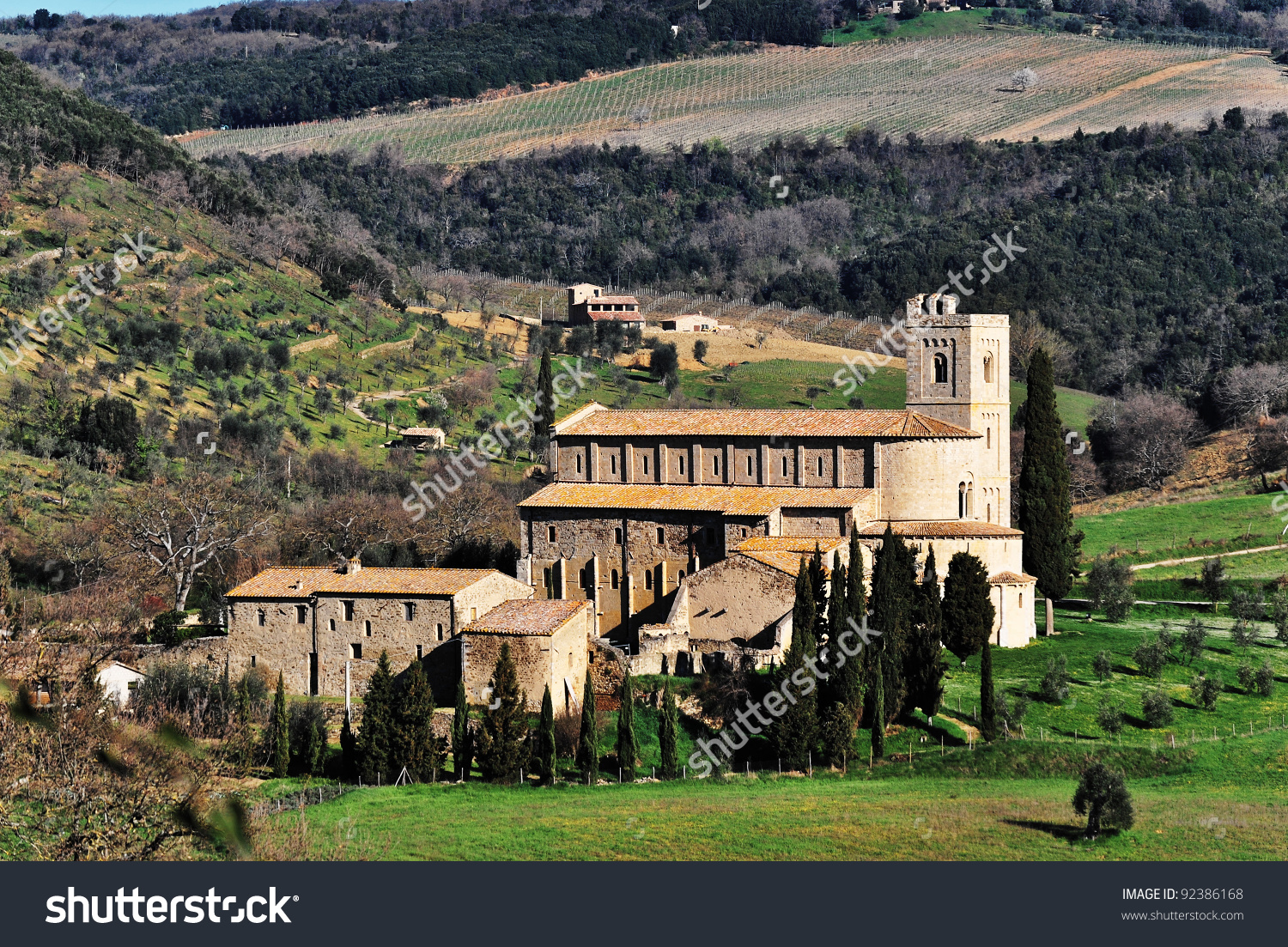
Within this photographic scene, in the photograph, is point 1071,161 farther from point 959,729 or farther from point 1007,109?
point 959,729

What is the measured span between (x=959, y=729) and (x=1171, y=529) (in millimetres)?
33449

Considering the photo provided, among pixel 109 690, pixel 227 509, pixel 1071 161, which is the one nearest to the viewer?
pixel 109 690

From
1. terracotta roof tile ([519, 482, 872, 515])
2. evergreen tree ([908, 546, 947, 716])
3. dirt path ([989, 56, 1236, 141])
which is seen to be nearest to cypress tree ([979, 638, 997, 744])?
evergreen tree ([908, 546, 947, 716])

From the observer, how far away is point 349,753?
39656mm

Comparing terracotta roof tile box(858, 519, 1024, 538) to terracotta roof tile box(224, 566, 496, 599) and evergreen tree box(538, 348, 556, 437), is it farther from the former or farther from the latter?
evergreen tree box(538, 348, 556, 437)

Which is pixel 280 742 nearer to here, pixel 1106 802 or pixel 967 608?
pixel 967 608

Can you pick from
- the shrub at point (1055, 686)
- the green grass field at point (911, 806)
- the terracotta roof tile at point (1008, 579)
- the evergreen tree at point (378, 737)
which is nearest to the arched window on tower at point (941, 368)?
the terracotta roof tile at point (1008, 579)

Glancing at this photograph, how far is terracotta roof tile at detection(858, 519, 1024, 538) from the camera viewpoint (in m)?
47.2

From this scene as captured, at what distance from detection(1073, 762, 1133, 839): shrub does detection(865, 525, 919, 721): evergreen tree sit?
308 inches

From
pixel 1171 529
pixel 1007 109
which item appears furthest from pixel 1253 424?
pixel 1007 109

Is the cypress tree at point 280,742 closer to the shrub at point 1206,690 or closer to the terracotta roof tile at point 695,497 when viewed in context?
the terracotta roof tile at point 695,497

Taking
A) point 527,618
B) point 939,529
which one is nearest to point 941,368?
point 939,529

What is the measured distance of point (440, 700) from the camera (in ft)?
143

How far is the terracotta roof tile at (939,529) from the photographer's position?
155ft
